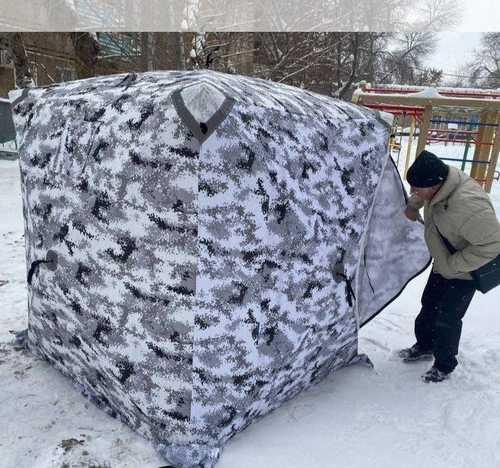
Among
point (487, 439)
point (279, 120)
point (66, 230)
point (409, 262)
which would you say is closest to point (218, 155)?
point (279, 120)

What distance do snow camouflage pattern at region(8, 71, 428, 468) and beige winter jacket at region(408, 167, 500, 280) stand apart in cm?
50

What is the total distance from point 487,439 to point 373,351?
1.03m

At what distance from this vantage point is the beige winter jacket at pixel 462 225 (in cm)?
248

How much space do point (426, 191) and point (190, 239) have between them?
153 centimetres

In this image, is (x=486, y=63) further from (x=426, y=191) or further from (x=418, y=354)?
(x=426, y=191)

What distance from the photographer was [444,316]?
9.05 feet

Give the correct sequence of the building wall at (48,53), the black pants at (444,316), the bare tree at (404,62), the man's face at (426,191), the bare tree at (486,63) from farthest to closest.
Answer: the bare tree at (486,63), the bare tree at (404,62), the building wall at (48,53), the black pants at (444,316), the man's face at (426,191)

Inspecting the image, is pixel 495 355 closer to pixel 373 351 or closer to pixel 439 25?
pixel 373 351

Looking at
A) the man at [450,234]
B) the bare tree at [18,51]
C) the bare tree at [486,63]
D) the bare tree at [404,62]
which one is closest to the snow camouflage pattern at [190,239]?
the man at [450,234]

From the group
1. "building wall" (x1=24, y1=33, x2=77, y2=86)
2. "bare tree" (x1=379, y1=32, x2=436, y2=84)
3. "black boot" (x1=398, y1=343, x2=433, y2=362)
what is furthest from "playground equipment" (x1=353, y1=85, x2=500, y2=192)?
"building wall" (x1=24, y1=33, x2=77, y2=86)

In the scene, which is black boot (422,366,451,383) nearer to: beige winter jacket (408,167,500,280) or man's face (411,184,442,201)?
beige winter jacket (408,167,500,280)

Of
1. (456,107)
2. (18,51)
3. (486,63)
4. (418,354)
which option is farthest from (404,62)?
(486,63)

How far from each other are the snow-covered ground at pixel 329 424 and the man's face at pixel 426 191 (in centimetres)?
119

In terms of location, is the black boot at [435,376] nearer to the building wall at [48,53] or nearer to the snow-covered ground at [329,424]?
the snow-covered ground at [329,424]
